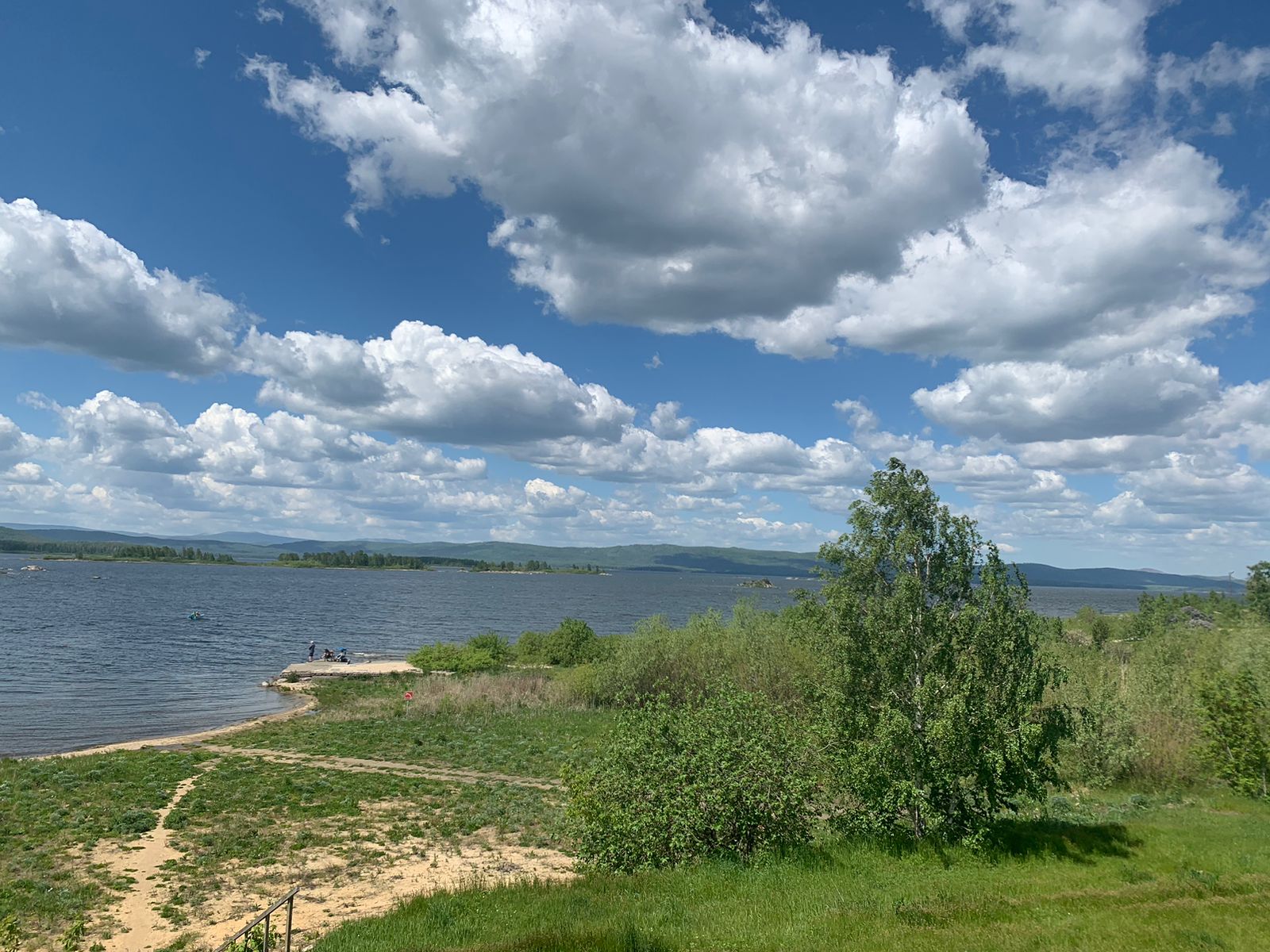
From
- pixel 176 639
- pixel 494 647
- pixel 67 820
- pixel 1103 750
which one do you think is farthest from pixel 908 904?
pixel 176 639

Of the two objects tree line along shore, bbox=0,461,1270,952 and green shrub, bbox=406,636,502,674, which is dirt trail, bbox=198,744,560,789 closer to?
tree line along shore, bbox=0,461,1270,952

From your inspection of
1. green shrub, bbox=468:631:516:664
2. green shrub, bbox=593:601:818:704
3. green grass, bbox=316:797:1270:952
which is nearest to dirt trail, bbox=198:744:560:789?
Answer: green shrub, bbox=593:601:818:704

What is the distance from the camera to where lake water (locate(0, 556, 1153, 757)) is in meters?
49.6

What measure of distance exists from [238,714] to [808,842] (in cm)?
4775

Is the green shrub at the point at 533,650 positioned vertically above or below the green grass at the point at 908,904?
below

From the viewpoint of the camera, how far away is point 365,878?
68.1 feet

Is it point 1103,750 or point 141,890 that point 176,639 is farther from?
point 1103,750

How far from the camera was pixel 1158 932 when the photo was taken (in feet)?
42.2

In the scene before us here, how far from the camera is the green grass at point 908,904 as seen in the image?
42.0 ft

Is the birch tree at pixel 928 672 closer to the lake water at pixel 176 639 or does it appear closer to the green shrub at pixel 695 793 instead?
the green shrub at pixel 695 793

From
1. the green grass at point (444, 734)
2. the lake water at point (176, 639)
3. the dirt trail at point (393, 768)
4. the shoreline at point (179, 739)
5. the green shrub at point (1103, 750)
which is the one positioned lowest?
the lake water at point (176, 639)

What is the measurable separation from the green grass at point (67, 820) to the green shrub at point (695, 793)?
12.6m

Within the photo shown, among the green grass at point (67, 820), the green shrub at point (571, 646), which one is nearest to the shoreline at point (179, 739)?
the green grass at point (67, 820)

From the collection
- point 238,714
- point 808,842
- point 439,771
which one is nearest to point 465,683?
point 238,714
